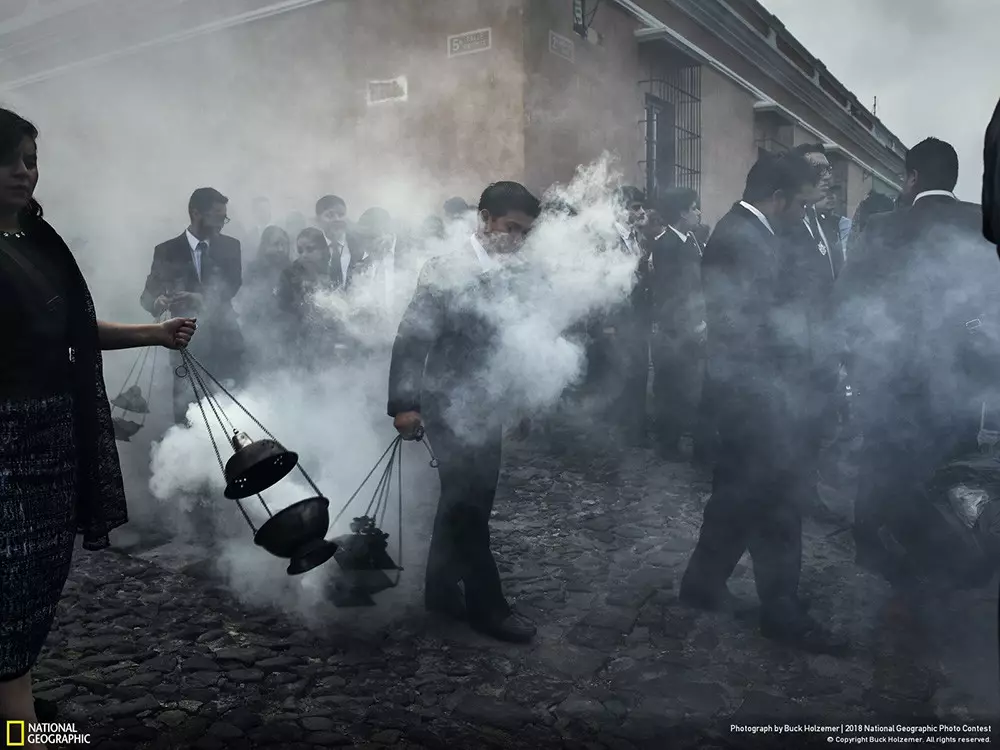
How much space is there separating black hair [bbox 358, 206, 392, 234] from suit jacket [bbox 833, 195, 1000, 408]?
503 cm

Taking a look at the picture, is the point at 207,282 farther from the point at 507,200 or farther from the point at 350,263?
the point at 507,200

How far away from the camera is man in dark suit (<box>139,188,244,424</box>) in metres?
5.61

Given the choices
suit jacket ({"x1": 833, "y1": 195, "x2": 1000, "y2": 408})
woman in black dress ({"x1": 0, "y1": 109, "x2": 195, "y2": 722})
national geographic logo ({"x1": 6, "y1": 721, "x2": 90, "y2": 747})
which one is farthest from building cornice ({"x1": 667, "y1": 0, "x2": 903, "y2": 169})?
national geographic logo ({"x1": 6, "y1": 721, "x2": 90, "y2": 747})

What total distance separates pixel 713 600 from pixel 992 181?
237 centimetres

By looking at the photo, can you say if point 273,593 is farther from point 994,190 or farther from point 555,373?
point 994,190

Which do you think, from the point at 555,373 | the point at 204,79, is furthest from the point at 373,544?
the point at 204,79

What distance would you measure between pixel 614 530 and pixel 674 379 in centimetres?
245

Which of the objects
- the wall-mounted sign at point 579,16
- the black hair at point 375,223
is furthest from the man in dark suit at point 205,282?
the wall-mounted sign at point 579,16

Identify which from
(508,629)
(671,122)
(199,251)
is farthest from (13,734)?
(671,122)

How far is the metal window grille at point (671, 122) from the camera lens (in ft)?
39.1

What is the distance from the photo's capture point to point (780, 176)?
3.55m

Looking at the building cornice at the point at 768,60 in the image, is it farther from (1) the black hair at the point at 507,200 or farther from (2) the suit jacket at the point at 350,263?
(1) the black hair at the point at 507,200

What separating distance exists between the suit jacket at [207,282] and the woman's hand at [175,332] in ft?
9.45

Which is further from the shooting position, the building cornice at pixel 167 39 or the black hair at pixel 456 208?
the building cornice at pixel 167 39
